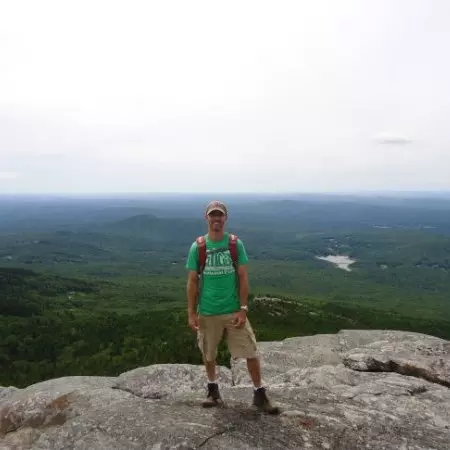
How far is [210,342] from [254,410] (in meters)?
2.19

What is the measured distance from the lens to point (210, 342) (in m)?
11.1

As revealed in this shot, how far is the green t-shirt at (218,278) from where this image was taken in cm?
1038

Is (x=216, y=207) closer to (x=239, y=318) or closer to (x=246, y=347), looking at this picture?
(x=239, y=318)

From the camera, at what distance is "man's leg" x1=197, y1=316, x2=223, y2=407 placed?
428 inches

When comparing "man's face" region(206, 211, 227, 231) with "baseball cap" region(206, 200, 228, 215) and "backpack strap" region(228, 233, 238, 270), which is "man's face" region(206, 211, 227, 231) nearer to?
"baseball cap" region(206, 200, 228, 215)

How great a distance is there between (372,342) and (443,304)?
19068cm

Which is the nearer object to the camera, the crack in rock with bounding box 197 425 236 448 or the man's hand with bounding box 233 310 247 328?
the crack in rock with bounding box 197 425 236 448

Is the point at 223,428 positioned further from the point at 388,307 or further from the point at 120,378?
the point at 388,307

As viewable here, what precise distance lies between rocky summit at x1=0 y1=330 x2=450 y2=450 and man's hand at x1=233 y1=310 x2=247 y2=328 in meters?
2.38

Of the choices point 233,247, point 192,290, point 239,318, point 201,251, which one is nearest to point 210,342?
point 239,318

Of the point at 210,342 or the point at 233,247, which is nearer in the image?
the point at 233,247

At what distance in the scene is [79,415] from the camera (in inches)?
461

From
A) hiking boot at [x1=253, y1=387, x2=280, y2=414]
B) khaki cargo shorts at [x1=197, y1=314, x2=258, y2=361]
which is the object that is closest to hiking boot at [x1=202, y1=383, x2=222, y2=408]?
hiking boot at [x1=253, y1=387, x2=280, y2=414]

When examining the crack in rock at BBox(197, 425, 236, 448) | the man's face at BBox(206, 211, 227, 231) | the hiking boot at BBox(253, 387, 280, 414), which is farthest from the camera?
the hiking boot at BBox(253, 387, 280, 414)
